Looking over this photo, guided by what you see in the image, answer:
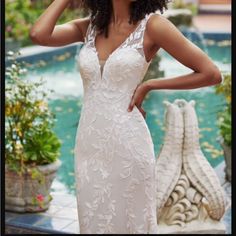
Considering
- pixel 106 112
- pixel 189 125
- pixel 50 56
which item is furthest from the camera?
pixel 50 56

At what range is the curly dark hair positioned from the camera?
2174mm

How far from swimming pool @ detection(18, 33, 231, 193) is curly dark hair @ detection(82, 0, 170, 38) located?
1.87 meters

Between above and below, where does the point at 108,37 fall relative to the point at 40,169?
above

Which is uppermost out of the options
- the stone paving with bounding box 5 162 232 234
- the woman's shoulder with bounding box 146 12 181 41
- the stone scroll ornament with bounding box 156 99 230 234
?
the woman's shoulder with bounding box 146 12 181 41

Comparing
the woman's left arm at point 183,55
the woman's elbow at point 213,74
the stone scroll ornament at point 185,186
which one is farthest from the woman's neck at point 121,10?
the stone scroll ornament at point 185,186

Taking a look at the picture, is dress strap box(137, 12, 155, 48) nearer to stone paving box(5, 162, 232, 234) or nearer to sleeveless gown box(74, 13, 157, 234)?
sleeveless gown box(74, 13, 157, 234)

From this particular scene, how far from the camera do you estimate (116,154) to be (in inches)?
88.6

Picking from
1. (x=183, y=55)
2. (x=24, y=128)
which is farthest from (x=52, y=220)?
(x=183, y=55)

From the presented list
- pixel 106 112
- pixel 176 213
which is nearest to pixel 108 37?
pixel 106 112

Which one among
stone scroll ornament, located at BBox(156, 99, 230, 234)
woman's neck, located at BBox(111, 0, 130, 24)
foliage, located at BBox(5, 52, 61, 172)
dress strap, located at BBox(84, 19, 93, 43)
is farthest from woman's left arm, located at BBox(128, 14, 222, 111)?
foliage, located at BBox(5, 52, 61, 172)

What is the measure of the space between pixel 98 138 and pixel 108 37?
362mm

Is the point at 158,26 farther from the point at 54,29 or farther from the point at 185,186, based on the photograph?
the point at 185,186

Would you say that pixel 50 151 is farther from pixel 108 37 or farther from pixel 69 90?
pixel 69 90

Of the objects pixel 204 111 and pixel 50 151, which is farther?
pixel 204 111
